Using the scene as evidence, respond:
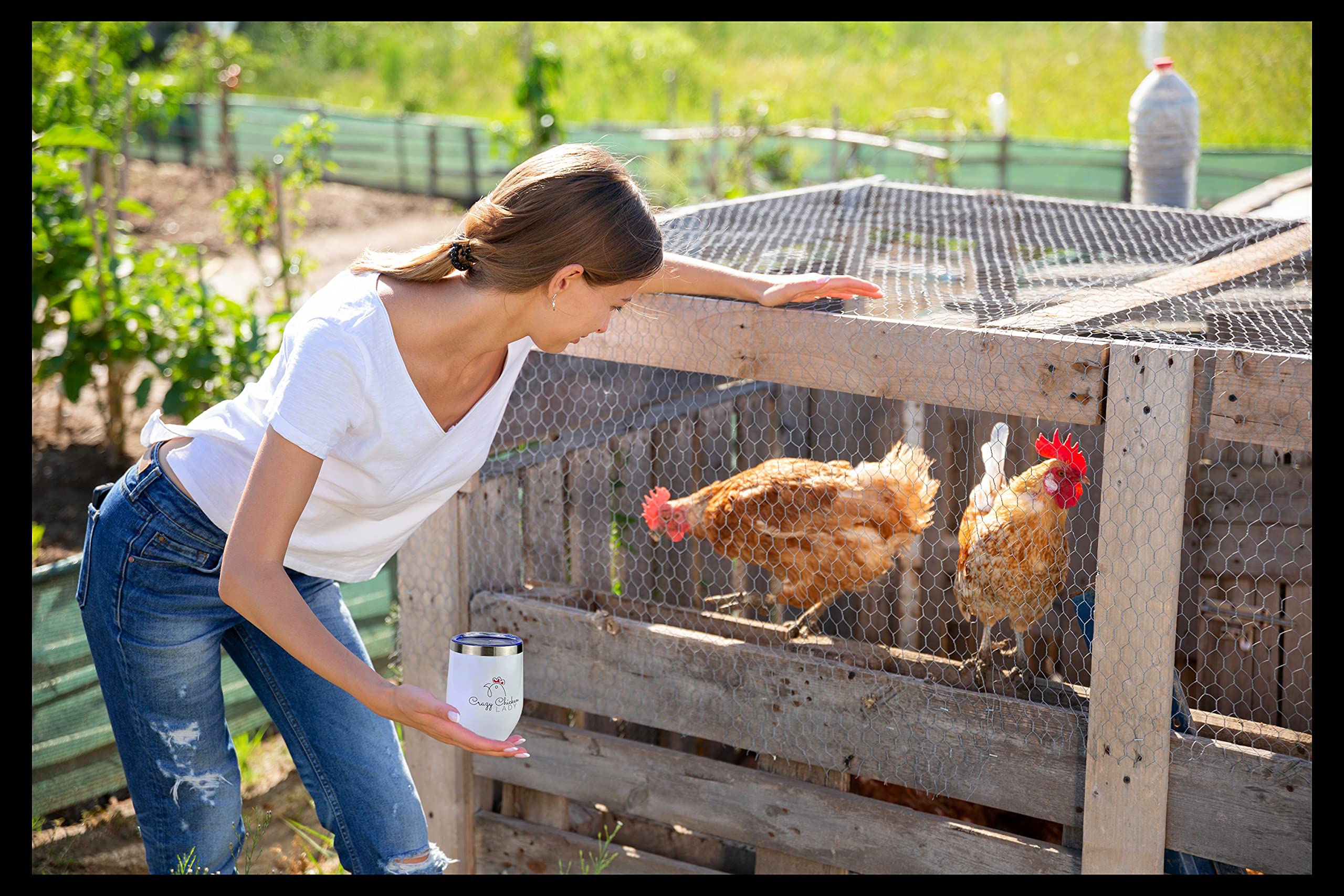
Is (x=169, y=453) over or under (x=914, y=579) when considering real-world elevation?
over

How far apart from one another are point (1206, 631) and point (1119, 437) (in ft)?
4.15

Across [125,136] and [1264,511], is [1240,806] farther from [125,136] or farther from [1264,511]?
[125,136]

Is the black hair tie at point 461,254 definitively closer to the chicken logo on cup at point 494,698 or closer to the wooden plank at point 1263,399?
the chicken logo on cup at point 494,698

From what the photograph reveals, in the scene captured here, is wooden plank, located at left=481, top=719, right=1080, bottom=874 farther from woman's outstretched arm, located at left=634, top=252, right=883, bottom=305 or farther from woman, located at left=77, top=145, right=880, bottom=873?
woman's outstretched arm, located at left=634, top=252, right=883, bottom=305

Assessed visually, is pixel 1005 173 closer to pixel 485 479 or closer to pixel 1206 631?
pixel 1206 631

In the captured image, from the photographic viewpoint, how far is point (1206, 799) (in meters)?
1.83

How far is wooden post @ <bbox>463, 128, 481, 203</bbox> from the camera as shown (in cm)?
1266

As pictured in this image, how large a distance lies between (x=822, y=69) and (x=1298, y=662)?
14893 mm

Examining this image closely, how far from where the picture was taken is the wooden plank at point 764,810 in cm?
204

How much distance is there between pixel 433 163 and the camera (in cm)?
1309

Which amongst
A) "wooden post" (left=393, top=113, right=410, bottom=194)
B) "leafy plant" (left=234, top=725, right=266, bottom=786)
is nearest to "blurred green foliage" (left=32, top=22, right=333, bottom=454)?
"leafy plant" (left=234, top=725, right=266, bottom=786)

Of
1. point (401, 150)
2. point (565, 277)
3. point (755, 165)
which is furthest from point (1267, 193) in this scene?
point (401, 150)

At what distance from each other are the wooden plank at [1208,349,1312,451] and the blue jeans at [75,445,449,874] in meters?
1.50

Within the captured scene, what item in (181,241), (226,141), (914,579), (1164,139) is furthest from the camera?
(226,141)
